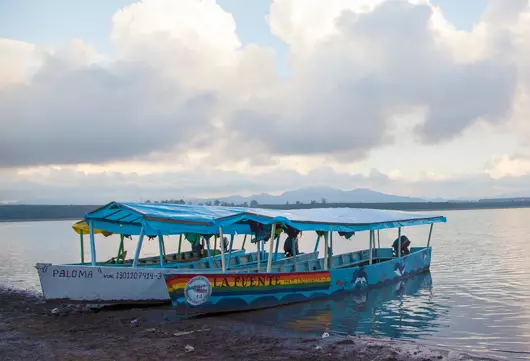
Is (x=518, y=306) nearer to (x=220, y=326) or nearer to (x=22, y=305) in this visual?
(x=220, y=326)

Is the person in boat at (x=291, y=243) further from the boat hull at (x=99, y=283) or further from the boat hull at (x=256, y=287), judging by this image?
the boat hull at (x=99, y=283)

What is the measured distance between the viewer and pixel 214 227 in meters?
14.5

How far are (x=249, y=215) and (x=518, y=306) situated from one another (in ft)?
26.7

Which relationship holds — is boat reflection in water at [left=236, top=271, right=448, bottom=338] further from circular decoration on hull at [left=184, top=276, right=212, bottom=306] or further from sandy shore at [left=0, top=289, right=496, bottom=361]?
circular decoration on hull at [left=184, top=276, right=212, bottom=306]

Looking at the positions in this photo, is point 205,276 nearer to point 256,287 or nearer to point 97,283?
point 256,287

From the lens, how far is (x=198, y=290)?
1209 cm

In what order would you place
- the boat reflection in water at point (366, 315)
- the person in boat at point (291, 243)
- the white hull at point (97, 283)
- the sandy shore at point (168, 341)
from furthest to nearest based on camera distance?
the person in boat at point (291, 243), the white hull at point (97, 283), the boat reflection in water at point (366, 315), the sandy shore at point (168, 341)

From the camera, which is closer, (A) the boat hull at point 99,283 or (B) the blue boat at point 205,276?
(B) the blue boat at point 205,276

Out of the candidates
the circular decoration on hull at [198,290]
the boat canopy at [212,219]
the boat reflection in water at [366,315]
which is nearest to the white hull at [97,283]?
the boat canopy at [212,219]

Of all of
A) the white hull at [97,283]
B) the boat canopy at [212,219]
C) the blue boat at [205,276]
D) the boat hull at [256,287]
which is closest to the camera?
the boat hull at [256,287]

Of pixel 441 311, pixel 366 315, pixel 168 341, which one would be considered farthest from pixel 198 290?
pixel 441 311

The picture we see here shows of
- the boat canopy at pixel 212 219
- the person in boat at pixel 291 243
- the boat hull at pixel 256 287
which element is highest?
the boat canopy at pixel 212 219

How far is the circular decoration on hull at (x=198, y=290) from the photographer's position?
11.9 meters

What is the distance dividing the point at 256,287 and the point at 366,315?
3100 mm
